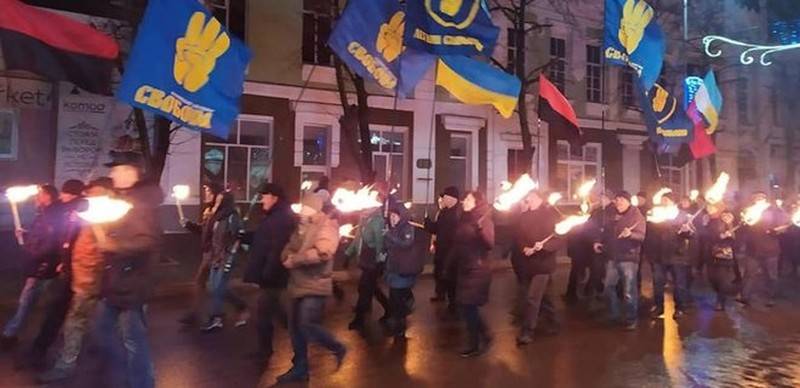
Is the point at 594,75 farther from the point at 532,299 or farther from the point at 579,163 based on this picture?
the point at 532,299

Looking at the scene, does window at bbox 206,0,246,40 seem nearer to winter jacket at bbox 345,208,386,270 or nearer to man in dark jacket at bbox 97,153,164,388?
winter jacket at bbox 345,208,386,270

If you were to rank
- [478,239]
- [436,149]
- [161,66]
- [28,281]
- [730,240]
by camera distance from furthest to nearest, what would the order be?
[436,149] → [730,240] → [161,66] → [478,239] → [28,281]

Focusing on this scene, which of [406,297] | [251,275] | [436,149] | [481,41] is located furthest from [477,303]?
[436,149]

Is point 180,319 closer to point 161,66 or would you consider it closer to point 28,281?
point 28,281

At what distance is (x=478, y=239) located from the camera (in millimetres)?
8055

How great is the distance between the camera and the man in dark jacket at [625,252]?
9.91 meters

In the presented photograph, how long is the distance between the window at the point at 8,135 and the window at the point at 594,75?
17.5m

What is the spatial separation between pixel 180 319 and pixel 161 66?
3.25 m

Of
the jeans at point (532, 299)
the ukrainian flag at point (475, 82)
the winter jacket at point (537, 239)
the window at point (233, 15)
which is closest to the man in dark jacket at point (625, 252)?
the winter jacket at point (537, 239)

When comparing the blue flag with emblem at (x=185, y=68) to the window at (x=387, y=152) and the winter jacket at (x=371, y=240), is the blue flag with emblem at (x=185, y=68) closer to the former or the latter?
the winter jacket at (x=371, y=240)

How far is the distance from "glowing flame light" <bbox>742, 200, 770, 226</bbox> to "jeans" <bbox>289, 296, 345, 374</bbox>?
8.45 m

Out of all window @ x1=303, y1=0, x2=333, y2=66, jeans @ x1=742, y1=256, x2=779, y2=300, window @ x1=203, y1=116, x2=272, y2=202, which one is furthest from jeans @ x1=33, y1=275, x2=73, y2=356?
window @ x1=303, y1=0, x2=333, y2=66

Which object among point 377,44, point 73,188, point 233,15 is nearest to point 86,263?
point 73,188

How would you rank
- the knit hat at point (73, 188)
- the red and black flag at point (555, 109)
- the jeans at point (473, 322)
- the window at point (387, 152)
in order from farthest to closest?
the window at point (387, 152)
the red and black flag at point (555, 109)
the jeans at point (473, 322)
the knit hat at point (73, 188)
